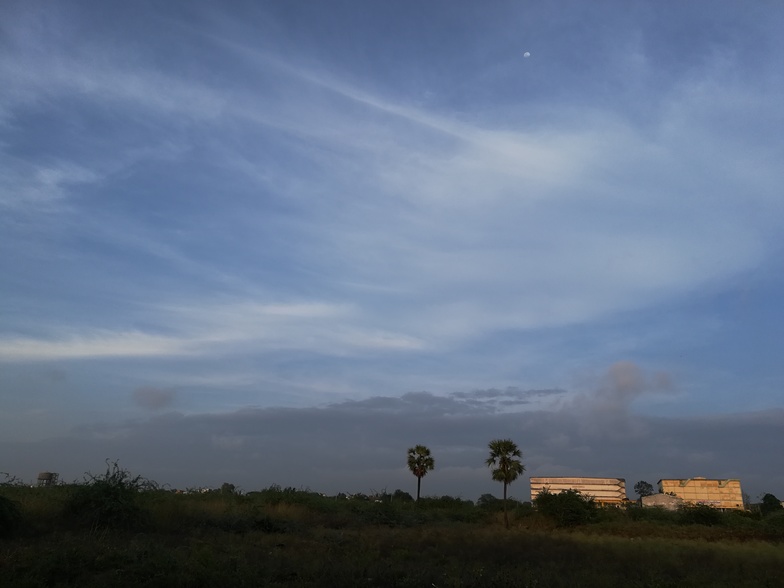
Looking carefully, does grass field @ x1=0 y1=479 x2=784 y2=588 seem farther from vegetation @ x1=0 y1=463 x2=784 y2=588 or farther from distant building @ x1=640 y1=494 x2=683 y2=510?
distant building @ x1=640 y1=494 x2=683 y2=510

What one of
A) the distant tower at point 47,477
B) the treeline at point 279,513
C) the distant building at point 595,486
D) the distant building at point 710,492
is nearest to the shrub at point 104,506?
the treeline at point 279,513

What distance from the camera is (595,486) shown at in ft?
230

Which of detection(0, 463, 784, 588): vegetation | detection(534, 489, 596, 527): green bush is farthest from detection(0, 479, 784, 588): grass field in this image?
detection(534, 489, 596, 527): green bush

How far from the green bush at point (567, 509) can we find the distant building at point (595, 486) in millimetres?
19998

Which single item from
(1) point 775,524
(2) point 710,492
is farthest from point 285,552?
(2) point 710,492

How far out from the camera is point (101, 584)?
14.1 meters

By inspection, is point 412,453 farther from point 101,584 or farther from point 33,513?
point 101,584

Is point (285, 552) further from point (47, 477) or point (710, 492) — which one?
point (710, 492)

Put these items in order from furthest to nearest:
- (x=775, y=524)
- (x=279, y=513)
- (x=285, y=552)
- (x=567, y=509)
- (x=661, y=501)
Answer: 1. (x=661, y=501)
2. (x=567, y=509)
3. (x=775, y=524)
4. (x=279, y=513)
5. (x=285, y=552)

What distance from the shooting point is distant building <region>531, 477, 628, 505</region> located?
221 ft

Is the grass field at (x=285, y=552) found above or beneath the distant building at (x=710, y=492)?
beneath

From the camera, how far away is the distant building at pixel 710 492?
69.1 m

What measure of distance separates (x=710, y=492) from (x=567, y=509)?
3525cm

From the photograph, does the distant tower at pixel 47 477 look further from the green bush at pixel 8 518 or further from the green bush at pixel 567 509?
the green bush at pixel 567 509
